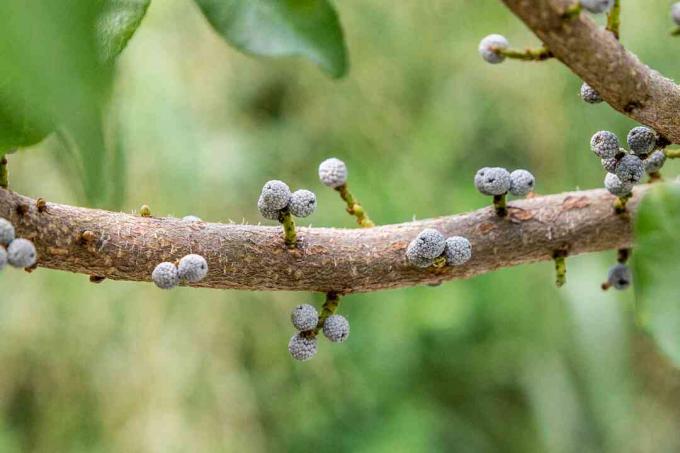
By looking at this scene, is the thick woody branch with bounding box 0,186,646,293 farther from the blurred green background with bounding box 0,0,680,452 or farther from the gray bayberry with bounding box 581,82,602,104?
the blurred green background with bounding box 0,0,680,452

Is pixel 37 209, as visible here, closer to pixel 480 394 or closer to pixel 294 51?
pixel 294 51

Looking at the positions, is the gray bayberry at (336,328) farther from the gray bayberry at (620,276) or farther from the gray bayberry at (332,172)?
the gray bayberry at (620,276)

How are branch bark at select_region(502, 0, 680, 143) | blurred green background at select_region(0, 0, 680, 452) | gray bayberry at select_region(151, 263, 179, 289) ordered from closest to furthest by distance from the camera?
1. branch bark at select_region(502, 0, 680, 143)
2. gray bayberry at select_region(151, 263, 179, 289)
3. blurred green background at select_region(0, 0, 680, 452)

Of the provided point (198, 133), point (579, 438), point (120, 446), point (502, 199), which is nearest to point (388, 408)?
point (579, 438)

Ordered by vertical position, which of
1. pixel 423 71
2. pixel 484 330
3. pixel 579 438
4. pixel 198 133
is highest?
pixel 423 71

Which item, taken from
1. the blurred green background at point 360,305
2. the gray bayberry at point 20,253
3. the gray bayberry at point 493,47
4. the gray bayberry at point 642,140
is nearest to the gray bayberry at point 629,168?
the gray bayberry at point 642,140

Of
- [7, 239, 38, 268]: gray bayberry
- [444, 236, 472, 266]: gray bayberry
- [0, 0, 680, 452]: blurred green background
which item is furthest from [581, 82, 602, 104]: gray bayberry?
[0, 0, 680, 452]: blurred green background
